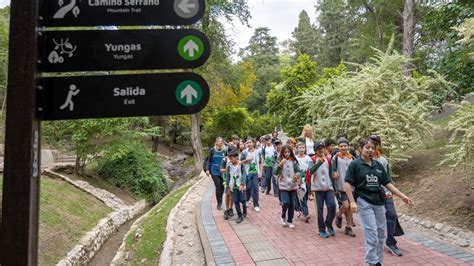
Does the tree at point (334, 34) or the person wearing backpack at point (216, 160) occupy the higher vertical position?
the tree at point (334, 34)

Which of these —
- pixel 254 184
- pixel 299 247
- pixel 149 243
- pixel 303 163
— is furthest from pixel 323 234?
pixel 149 243

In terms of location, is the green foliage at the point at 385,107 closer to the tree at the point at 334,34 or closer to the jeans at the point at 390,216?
the jeans at the point at 390,216

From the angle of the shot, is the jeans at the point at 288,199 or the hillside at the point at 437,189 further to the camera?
the jeans at the point at 288,199

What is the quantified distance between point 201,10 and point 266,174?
8748 mm

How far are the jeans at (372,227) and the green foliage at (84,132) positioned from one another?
12.3 metres

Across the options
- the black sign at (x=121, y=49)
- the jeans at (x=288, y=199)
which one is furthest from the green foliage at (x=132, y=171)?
the black sign at (x=121, y=49)

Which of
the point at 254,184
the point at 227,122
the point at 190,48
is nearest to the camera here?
the point at 190,48

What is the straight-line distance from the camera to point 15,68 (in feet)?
6.72

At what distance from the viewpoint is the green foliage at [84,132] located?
14320 mm

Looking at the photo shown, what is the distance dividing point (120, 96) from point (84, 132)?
13323 millimetres

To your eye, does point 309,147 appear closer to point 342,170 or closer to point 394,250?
point 342,170

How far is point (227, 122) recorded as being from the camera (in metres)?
29.8

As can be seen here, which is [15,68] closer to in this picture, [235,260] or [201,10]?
[201,10]

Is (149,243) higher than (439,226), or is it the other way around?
(439,226)
